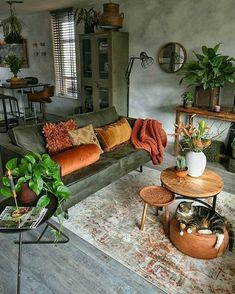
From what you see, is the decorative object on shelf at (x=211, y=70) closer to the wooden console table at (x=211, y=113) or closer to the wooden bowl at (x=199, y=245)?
the wooden console table at (x=211, y=113)

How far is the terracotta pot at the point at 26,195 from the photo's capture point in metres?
1.65

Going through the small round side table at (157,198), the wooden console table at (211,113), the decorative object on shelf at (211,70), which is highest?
the decorative object on shelf at (211,70)

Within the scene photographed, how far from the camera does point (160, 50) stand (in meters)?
4.08

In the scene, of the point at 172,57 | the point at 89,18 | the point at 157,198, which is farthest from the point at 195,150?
the point at 89,18

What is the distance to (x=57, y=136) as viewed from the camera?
2.51 m

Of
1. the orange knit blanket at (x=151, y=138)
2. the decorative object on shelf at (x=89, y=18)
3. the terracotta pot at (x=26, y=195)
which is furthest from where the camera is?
the decorative object on shelf at (x=89, y=18)

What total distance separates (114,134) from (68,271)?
1.64m

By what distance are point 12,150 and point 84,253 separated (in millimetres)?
1105

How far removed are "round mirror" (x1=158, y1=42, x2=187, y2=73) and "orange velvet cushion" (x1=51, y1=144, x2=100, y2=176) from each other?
218cm

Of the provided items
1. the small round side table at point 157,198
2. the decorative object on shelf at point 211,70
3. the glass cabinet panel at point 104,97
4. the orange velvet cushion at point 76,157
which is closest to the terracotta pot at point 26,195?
the orange velvet cushion at point 76,157

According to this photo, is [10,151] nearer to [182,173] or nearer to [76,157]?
[76,157]

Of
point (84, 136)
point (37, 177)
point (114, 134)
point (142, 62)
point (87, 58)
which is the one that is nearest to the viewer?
point (37, 177)

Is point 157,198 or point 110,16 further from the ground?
point 110,16

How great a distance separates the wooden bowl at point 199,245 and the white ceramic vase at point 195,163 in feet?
1.67
